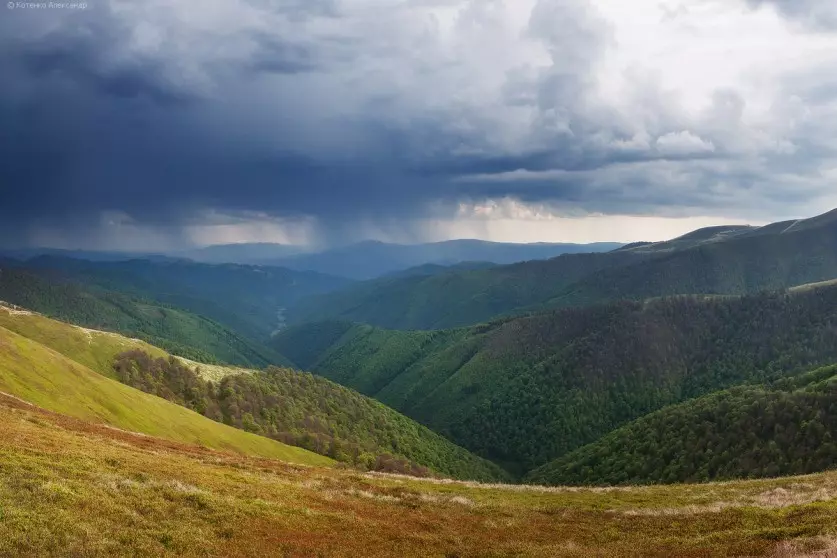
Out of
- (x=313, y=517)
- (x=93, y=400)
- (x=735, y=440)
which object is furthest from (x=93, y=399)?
(x=735, y=440)

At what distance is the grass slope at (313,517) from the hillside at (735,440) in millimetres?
103253

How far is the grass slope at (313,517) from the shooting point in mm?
24672

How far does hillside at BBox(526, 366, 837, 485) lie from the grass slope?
10325 centimetres

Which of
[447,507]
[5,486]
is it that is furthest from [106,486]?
[447,507]

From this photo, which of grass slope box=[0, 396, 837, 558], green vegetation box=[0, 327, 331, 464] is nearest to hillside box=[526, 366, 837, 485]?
grass slope box=[0, 396, 837, 558]

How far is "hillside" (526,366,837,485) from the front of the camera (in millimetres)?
133000

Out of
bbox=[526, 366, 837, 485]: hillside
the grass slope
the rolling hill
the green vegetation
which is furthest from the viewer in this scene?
bbox=[526, 366, 837, 485]: hillside

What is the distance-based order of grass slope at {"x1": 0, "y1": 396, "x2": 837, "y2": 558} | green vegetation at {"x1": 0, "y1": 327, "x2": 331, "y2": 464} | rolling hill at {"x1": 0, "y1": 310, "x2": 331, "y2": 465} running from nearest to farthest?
grass slope at {"x1": 0, "y1": 396, "x2": 837, "y2": 558}, rolling hill at {"x1": 0, "y1": 310, "x2": 331, "y2": 465}, green vegetation at {"x1": 0, "y1": 327, "x2": 331, "y2": 464}

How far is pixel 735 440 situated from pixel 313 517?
6259 inches

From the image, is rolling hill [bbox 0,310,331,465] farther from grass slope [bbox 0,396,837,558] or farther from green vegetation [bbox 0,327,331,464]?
grass slope [bbox 0,396,837,558]

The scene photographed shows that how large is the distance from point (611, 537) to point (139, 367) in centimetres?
19317

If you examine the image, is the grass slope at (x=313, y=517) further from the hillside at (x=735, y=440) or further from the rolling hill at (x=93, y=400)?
the hillside at (x=735, y=440)

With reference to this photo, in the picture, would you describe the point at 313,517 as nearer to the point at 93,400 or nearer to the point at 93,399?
the point at 93,400

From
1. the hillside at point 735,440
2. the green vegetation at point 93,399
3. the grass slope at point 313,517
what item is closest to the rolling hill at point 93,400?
the green vegetation at point 93,399
